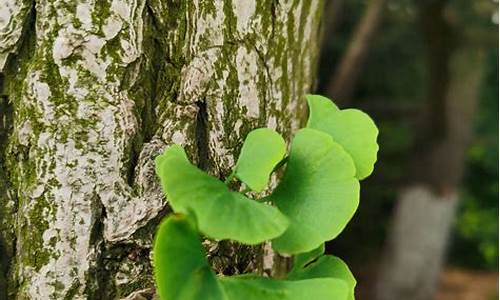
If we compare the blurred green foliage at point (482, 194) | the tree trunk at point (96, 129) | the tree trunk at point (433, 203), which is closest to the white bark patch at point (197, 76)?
the tree trunk at point (96, 129)

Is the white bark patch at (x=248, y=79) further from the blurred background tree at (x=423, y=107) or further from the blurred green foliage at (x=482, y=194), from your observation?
the blurred green foliage at (x=482, y=194)

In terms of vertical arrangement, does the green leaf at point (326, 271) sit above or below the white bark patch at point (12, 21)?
below

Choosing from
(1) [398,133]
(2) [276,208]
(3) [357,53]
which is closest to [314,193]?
(2) [276,208]

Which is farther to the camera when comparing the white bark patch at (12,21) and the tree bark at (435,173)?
the tree bark at (435,173)

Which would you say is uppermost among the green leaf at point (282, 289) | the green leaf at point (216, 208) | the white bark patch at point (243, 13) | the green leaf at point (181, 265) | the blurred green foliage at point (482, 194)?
the white bark patch at point (243, 13)

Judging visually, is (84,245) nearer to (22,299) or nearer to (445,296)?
(22,299)

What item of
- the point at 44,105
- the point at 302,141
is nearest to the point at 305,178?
the point at 302,141

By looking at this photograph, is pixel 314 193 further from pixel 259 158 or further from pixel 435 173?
pixel 435 173
